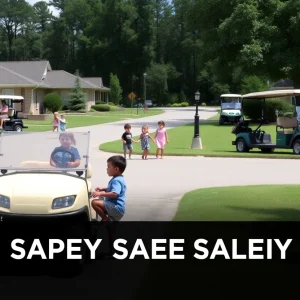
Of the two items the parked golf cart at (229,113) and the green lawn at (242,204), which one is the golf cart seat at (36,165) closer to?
the green lawn at (242,204)

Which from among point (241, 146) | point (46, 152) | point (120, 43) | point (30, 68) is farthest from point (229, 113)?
point (120, 43)

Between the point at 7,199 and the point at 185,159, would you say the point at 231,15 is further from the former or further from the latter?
the point at 7,199

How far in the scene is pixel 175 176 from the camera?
16.5 meters

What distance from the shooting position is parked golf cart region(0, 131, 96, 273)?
A: 6.61 m

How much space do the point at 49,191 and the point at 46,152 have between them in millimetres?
1499

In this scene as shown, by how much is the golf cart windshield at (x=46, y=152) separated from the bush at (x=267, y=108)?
42796 millimetres

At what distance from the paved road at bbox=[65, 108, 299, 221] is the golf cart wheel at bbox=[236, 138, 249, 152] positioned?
367cm

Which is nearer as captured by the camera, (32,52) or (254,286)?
(254,286)

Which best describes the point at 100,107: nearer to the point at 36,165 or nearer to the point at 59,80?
the point at 59,80

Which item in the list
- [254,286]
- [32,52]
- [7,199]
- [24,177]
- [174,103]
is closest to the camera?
[254,286]

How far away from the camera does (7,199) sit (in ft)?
22.0

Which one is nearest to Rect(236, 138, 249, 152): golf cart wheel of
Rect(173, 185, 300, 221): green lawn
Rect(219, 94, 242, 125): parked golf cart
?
Rect(173, 185, 300, 221): green lawn

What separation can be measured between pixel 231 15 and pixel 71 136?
42292mm

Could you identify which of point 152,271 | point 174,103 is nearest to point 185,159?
point 152,271
